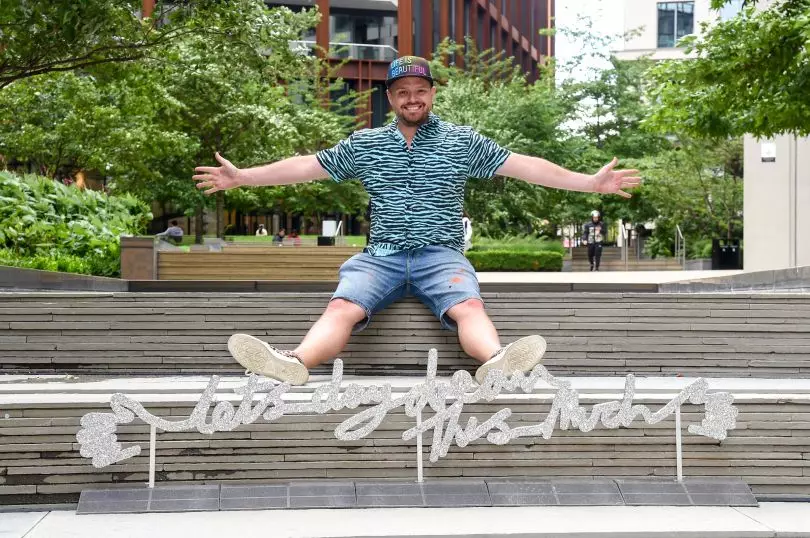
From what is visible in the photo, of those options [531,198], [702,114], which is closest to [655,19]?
[531,198]

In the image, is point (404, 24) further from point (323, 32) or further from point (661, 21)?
point (661, 21)

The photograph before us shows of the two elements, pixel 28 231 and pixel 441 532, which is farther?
pixel 28 231

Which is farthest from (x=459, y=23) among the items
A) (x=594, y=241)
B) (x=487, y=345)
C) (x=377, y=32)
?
(x=487, y=345)

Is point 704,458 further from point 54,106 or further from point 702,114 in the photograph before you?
point 54,106

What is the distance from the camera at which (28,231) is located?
1814 cm

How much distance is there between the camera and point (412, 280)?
645 cm

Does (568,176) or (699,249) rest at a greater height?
(568,176)

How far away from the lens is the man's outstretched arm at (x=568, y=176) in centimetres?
636

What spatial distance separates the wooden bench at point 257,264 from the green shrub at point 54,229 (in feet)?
4.68

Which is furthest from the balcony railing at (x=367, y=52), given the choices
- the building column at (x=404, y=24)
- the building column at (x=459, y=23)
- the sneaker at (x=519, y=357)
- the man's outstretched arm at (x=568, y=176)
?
the sneaker at (x=519, y=357)

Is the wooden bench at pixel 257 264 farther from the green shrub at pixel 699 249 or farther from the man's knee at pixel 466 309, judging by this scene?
the green shrub at pixel 699 249

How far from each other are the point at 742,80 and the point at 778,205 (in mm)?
9958

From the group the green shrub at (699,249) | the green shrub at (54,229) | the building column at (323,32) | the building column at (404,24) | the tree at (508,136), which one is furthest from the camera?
the building column at (404,24)

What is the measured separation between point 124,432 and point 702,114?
1451 cm
